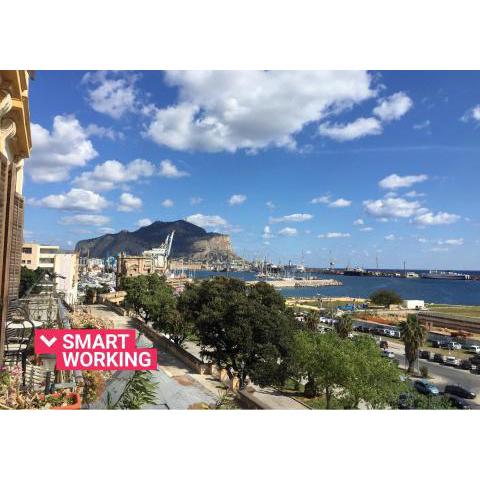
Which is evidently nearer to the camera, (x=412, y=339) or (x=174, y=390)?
(x=174, y=390)

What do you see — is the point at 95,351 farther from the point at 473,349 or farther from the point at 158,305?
the point at 473,349

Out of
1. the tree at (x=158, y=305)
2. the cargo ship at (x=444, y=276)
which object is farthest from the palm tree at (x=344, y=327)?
the cargo ship at (x=444, y=276)

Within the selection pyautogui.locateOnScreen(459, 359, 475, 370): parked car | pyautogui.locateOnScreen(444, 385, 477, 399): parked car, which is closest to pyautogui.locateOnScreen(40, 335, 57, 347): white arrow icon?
pyautogui.locateOnScreen(444, 385, 477, 399): parked car

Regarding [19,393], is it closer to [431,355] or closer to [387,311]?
[431,355]

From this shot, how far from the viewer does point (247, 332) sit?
11812mm

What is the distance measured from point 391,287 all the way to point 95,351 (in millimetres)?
63450

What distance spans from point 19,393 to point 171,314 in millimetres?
13283

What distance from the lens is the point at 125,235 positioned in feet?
177

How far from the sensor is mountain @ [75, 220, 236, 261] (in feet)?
178

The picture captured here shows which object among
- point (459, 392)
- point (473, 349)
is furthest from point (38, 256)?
point (459, 392)

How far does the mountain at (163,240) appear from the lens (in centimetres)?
5431

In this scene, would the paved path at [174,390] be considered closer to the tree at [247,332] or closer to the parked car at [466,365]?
the tree at [247,332]
